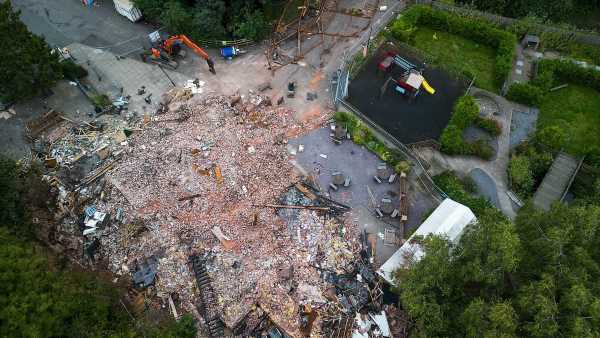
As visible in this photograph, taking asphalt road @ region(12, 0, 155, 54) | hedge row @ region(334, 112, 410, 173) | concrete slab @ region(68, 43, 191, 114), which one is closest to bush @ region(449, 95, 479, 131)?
hedge row @ region(334, 112, 410, 173)

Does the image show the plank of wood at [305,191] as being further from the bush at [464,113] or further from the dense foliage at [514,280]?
Answer: the bush at [464,113]

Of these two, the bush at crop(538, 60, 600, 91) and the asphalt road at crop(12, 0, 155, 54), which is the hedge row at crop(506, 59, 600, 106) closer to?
the bush at crop(538, 60, 600, 91)


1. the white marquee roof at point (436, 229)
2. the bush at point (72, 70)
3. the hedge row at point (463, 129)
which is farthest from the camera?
the bush at point (72, 70)

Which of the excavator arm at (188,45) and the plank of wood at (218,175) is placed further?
the excavator arm at (188,45)

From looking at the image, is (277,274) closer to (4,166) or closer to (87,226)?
(87,226)

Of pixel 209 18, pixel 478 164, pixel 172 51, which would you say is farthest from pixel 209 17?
pixel 478 164

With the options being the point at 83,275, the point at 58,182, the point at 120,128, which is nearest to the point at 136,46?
the point at 120,128

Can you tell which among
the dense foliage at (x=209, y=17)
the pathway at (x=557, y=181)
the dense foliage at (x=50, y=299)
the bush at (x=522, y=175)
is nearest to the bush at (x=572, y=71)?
the pathway at (x=557, y=181)
